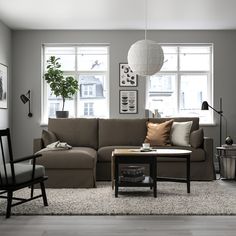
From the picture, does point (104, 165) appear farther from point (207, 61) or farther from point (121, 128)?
point (207, 61)

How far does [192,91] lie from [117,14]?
2.23 meters

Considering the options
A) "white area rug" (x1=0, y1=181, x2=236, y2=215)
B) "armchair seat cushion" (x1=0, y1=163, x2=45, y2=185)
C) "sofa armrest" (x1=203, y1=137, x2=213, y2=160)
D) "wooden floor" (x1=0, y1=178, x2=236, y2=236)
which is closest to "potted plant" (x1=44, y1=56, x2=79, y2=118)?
"white area rug" (x1=0, y1=181, x2=236, y2=215)

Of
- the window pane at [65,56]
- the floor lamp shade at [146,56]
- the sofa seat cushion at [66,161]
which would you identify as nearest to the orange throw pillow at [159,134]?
the floor lamp shade at [146,56]

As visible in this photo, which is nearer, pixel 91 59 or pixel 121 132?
pixel 121 132

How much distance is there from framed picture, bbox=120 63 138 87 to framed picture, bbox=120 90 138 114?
132 mm

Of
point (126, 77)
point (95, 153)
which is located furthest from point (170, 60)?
point (95, 153)

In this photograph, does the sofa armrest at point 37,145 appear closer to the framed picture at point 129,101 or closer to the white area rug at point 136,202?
the white area rug at point 136,202

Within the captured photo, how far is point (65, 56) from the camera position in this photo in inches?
301

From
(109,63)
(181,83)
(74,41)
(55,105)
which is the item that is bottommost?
(55,105)

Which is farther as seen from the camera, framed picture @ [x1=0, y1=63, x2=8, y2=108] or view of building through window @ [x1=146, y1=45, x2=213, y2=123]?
view of building through window @ [x1=146, y1=45, x2=213, y2=123]

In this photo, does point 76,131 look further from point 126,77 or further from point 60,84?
point 126,77

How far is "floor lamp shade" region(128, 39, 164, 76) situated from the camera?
5.21 metres

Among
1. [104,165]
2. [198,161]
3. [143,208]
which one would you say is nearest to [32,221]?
[143,208]

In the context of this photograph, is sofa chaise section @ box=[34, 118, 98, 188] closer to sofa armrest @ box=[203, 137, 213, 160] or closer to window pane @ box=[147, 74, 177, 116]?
sofa armrest @ box=[203, 137, 213, 160]
